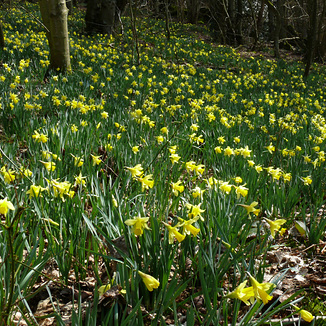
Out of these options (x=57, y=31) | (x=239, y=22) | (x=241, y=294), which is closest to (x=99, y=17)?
(x=57, y=31)

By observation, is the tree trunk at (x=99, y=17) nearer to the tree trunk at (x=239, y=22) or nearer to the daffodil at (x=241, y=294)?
the tree trunk at (x=239, y=22)

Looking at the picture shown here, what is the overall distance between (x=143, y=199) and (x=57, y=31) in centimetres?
446

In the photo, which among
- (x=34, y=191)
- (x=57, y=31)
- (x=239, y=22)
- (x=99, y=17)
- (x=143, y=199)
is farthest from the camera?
(x=239, y=22)

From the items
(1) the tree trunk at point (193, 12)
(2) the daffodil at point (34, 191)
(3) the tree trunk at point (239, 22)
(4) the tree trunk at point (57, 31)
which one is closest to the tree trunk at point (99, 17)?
(4) the tree trunk at point (57, 31)

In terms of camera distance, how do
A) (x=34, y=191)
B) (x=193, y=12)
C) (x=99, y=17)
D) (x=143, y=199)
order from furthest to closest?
(x=193, y=12), (x=99, y=17), (x=143, y=199), (x=34, y=191)

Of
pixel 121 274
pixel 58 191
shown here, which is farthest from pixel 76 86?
pixel 121 274

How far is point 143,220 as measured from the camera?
47.2 inches

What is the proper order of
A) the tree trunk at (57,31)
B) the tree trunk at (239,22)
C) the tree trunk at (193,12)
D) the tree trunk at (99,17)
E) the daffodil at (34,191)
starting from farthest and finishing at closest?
1. the tree trunk at (193,12)
2. the tree trunk at (239,22)
3. the tree trunk at (99,17)
4. the tree trunk at (57,31)
5. the daffodil at (34,191)

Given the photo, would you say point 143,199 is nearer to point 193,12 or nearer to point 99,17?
point 99,17

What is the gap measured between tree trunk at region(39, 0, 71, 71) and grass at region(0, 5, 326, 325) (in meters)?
0.37

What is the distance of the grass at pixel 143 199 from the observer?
1.29 meters

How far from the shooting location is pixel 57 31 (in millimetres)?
5395

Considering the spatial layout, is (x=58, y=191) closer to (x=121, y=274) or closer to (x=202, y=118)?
(x=121, y=274)

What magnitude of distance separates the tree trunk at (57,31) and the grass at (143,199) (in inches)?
14.7
